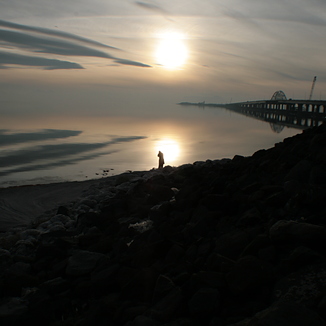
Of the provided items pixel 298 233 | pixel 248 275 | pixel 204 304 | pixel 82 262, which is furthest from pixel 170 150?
pixel 204 304

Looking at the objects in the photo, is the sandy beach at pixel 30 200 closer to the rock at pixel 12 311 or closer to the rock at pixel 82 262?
the rock at pixel 82 262

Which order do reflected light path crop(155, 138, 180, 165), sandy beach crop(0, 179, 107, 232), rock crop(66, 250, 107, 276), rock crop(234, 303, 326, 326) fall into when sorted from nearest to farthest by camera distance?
rock crop(234, 303, 326, 326), rock crop(66, 250, 107, 276), sandy beach crop(0, 179, 107, 232), reflected light path crop(155, 138, 180, 165)

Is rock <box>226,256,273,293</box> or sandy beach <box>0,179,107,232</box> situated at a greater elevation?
rock <box>226,256,273,293</box>

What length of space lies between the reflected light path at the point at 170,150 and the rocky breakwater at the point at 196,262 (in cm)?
2423

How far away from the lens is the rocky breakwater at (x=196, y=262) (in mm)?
4602

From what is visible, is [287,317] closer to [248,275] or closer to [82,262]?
[248,275]

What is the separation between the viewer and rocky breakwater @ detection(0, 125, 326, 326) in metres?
4.60

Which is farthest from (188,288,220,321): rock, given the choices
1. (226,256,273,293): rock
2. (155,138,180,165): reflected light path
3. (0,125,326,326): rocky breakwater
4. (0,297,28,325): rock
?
(155,138,180,165): reflected light path

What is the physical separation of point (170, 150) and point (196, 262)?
125 feet

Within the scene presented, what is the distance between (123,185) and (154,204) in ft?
17.3

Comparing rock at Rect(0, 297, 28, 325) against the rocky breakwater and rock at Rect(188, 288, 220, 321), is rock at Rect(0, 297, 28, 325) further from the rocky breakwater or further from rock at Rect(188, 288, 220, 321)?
rock at Rect(188, 288, 220, 321)

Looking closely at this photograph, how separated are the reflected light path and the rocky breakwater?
2423 centimetres

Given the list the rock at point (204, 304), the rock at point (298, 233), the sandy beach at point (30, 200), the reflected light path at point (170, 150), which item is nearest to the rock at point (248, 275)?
the rock at point (204, 304)

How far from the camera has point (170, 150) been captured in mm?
43781
